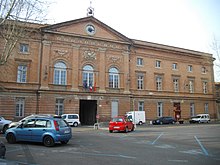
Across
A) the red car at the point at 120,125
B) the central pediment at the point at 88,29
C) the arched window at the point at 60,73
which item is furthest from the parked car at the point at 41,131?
the central pediment at the point at 88,29

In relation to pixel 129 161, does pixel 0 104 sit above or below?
above

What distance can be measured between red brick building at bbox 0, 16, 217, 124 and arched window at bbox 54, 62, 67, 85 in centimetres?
14

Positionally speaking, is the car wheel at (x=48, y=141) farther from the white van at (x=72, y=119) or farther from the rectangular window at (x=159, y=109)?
the rectangular window at (x=159, y=109)

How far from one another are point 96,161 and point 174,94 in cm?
3559

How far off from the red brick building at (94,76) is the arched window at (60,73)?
14cm

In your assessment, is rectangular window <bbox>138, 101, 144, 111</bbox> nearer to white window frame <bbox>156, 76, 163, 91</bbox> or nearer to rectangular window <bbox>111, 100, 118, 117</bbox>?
white window frame <bbox>156, 76, 163, 91</bbox>

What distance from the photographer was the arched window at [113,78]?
120 feet

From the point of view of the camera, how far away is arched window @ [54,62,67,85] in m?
33.0

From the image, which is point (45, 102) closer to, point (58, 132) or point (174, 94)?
point (58, 132)

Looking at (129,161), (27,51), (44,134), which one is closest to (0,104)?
(27,51)

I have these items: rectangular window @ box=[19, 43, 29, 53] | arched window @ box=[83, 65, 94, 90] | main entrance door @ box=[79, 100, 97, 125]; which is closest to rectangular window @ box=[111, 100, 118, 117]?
main entrance door @ box=[79, 100, 97, 125]

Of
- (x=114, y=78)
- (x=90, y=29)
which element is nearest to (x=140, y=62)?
(x=114, y=78)

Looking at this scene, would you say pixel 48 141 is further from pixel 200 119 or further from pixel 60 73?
pixel 200 119

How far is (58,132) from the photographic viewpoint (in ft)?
41.3
